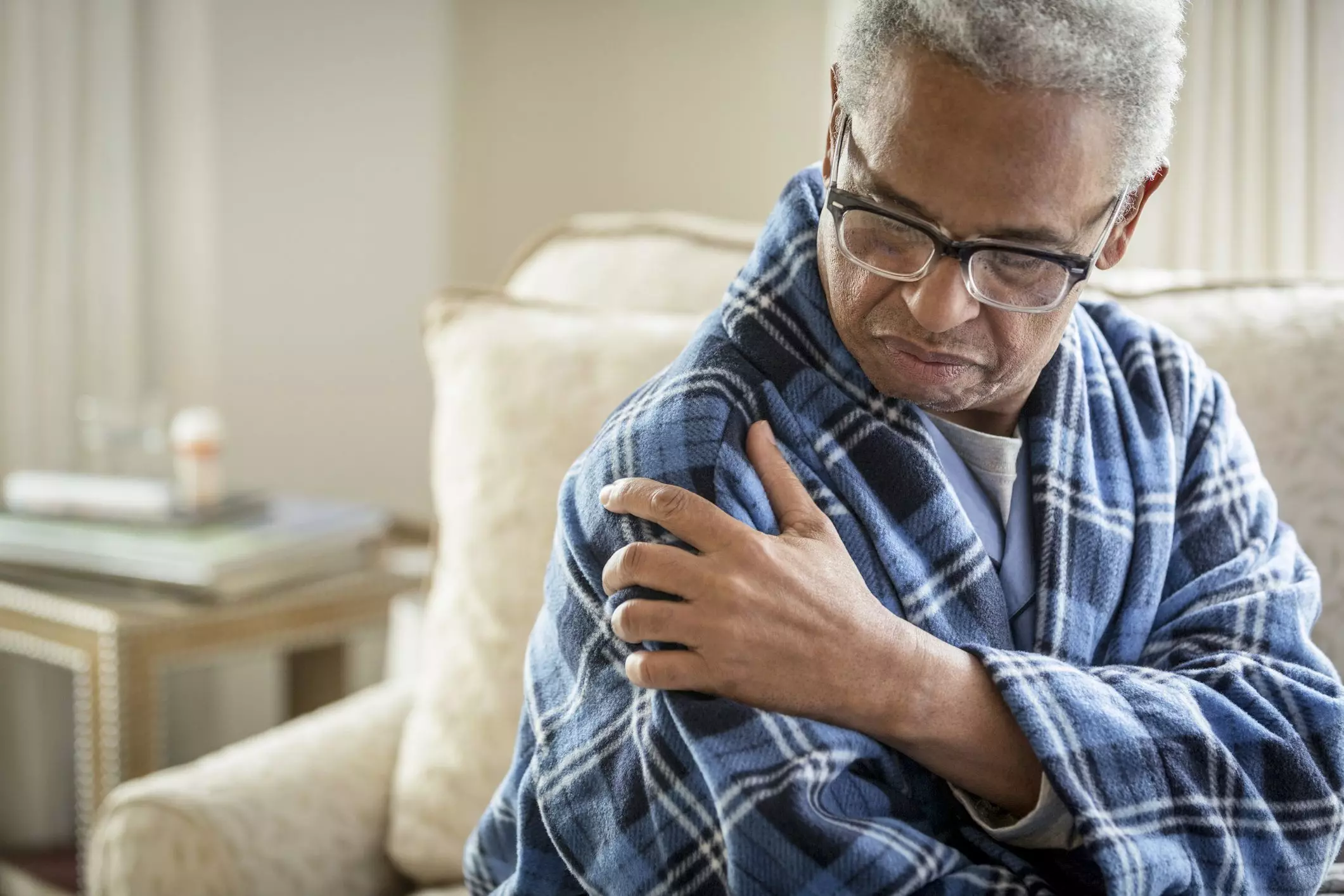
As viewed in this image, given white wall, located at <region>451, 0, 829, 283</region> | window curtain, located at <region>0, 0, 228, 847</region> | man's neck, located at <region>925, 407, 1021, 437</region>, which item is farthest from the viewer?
white wall, located at <region>451, 0, 829, 283</region>

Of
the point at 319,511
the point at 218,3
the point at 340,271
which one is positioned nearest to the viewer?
the point at 319,511

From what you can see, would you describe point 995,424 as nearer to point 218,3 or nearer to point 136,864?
point 136,864

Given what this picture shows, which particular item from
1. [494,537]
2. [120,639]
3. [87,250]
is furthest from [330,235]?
[494,537]

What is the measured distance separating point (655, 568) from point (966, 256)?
0.30 meters

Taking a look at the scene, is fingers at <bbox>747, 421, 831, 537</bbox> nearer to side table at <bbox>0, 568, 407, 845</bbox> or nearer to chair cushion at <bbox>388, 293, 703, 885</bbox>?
chair cushion at <bbox>388, 293, 703, 885</bbox>

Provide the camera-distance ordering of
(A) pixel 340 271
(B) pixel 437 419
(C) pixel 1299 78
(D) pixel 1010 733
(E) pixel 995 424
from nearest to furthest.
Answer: (D) pixel 1010 733 → (E) pixel 995 424 → (B) pixel 437 419 → (C) pixel 1299 78 → (A) pixel 340 271

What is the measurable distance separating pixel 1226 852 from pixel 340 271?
2088mm

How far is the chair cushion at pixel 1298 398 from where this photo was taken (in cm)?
122

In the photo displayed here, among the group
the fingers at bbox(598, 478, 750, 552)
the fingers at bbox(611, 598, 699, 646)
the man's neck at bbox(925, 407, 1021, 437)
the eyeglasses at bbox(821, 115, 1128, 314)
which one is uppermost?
the eyeglasses at bbox(821, 115, 1128, 314)

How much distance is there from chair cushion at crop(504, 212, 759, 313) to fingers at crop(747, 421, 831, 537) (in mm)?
556

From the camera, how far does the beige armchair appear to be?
122cm

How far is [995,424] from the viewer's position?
1.11 metres

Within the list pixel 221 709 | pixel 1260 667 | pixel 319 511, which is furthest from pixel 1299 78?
pixel 221 709

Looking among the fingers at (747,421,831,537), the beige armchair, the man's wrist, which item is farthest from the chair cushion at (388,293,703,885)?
the man's wrist
